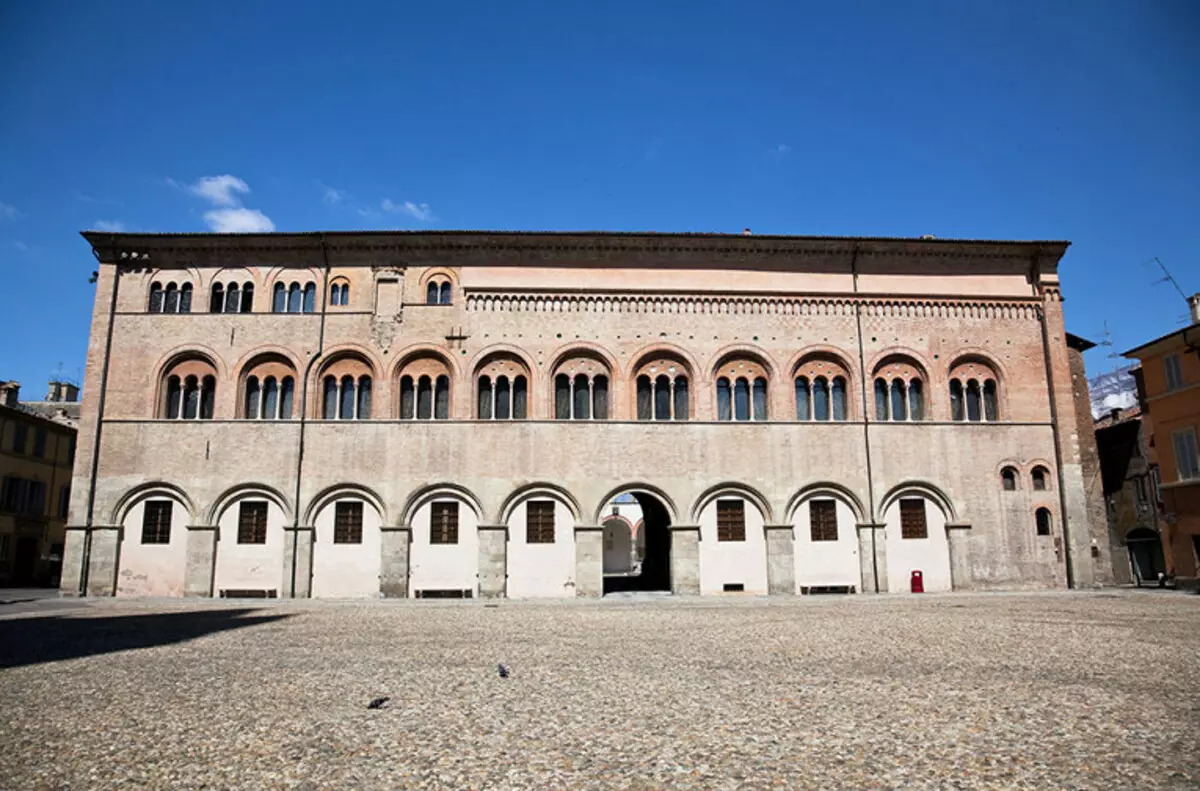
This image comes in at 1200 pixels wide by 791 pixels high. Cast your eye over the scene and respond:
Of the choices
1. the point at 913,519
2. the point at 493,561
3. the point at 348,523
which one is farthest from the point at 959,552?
the point at 348,523

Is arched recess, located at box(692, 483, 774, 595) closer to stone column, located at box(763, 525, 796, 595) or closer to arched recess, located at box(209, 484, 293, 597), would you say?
stone column, located at box(763, 525, 796, 595)

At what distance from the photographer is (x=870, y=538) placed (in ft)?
81.7

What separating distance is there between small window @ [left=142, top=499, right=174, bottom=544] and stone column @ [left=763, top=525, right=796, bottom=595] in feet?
61.2

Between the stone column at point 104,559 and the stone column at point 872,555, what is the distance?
23.1 metres

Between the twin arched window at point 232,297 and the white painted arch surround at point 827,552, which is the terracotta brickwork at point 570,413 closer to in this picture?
the white painted arch surround at point 827,552

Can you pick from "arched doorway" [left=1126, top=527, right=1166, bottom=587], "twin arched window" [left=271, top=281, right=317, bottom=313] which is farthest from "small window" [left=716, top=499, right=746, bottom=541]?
"arched doorway" [left=1126, top=527, right=1166, bottom=587]

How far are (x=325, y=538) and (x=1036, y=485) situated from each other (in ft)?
Answer: 75.7

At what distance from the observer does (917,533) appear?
82.6 ft

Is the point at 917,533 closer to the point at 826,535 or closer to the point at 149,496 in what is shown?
the point at 826,535

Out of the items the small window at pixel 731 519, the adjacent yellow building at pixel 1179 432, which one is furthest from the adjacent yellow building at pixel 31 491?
the adjacent yellow building at pixel 1179 432

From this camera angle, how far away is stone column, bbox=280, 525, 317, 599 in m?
23.5

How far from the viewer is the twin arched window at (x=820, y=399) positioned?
25.9 m

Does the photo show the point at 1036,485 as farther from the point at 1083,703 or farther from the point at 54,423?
the point at 54,423

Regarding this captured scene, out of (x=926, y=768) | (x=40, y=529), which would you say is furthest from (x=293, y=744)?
(x=40, y=529)
